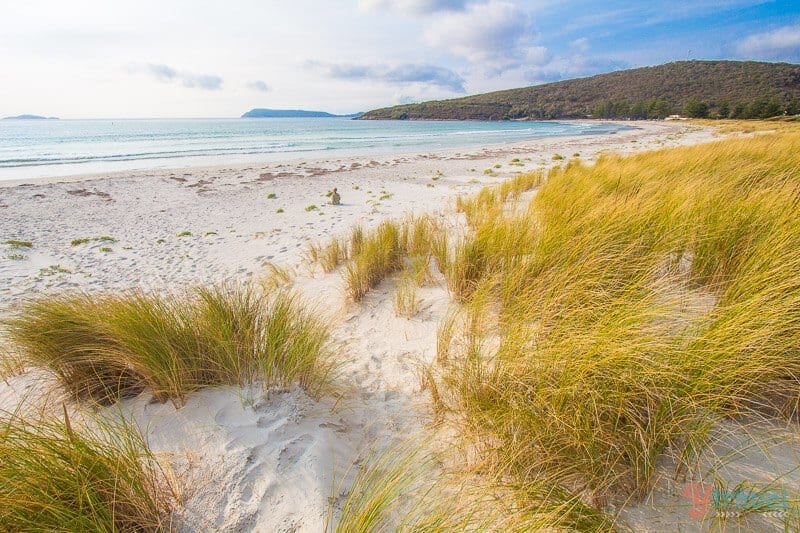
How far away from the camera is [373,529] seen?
4.17 feet

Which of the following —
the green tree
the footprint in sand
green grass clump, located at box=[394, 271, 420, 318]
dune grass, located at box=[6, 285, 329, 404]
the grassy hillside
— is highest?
the grassy hillside

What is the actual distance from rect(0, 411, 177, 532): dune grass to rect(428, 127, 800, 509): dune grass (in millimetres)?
1366

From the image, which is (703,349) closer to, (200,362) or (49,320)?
(200,362)

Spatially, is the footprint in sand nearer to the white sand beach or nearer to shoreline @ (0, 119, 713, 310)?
the white sand beach

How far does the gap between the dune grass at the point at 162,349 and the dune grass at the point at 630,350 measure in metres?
1.04

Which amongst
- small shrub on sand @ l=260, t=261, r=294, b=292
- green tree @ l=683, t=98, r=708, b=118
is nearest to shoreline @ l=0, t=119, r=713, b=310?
small shrub on sand @ l=260, t=261, r=294, b=292

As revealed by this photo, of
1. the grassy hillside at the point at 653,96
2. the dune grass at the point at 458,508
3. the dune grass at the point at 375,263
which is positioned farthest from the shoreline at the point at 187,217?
the grassy hillside at the point at 653,96

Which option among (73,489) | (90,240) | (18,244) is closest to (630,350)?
(73,489)

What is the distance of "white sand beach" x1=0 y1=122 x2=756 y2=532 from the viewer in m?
1.58

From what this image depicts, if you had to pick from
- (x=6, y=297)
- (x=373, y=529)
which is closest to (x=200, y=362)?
(x=373, y=529)

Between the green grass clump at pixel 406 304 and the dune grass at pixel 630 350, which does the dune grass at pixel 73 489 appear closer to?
the dune grass at pixel 630 350

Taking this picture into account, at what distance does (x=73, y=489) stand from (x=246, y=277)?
4.14 metres

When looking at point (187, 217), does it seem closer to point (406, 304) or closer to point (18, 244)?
point (18, 244)

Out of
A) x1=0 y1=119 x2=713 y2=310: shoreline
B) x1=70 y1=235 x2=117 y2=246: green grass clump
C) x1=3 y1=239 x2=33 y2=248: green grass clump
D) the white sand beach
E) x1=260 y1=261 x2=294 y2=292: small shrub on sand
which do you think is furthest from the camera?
x1=70 y1=235 x2=117 y2=246: green grass clump
